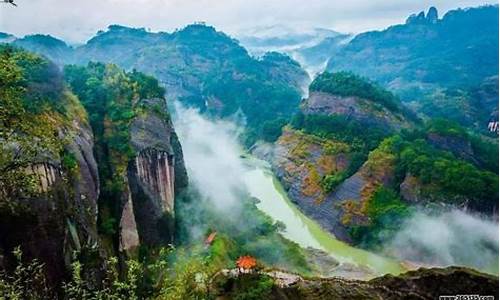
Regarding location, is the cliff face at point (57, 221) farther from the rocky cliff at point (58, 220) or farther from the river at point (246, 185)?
the river at point (246, 185)

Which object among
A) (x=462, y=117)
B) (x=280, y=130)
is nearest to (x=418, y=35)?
(x=462, y=117)

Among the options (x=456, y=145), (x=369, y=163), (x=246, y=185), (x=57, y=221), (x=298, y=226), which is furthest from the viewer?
(x=246, y=185)

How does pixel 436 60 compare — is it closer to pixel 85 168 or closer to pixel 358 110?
pixel 358 110

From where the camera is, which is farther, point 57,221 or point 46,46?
point 46,46

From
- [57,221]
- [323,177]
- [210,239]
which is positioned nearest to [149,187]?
[210,239]

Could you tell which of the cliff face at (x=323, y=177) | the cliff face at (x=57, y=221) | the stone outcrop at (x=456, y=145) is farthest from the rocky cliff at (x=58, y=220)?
the stone outcrop at (x=456, y=145)

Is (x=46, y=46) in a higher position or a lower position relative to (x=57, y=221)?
higher

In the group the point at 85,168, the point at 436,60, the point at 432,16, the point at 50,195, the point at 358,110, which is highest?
the point at 432,16

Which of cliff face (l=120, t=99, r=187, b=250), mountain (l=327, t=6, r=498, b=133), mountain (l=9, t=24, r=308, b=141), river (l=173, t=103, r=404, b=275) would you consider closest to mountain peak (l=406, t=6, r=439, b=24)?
mountain (l=327, t=6, r=498, b=133)

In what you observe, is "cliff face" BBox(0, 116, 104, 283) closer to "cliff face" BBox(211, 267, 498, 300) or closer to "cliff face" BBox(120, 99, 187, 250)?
"cliff face" BBox(120, 99, 187, 250)

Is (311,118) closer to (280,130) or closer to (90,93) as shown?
(280,130)
